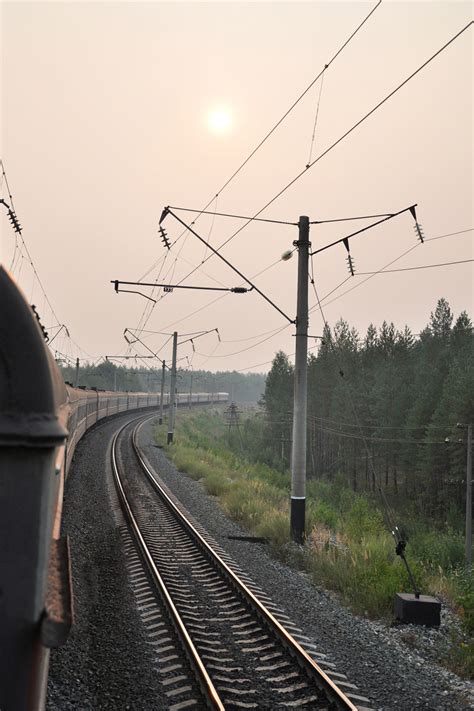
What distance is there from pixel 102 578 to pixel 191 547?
2.67m

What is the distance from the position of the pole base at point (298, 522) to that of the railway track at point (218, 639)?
1.86 metres

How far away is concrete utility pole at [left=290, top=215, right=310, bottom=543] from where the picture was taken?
12.2 meters

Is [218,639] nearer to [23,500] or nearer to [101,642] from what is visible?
[101,642]

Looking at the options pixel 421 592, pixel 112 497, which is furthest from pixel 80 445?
pixel 421 592

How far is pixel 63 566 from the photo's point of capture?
3.15 m

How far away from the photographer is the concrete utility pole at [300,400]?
12203 millimetres

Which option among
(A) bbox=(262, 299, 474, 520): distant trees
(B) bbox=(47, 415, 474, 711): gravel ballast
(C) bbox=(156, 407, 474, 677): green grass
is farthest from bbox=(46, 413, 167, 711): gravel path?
(A) bbox=(262, 299, 474, 520): distant trees

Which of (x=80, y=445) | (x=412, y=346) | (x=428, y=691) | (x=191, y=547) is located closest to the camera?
(x=428, y=691)

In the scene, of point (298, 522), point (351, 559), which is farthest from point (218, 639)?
point (298, 522)

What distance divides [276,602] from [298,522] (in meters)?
3.75

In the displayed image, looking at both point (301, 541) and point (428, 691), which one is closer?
point (428, 691)

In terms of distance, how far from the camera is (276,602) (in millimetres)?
8508

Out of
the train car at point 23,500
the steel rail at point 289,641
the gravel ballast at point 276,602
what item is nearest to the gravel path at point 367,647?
the gravel ballast at point 276,602

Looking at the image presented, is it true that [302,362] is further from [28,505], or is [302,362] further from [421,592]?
[28,505]
